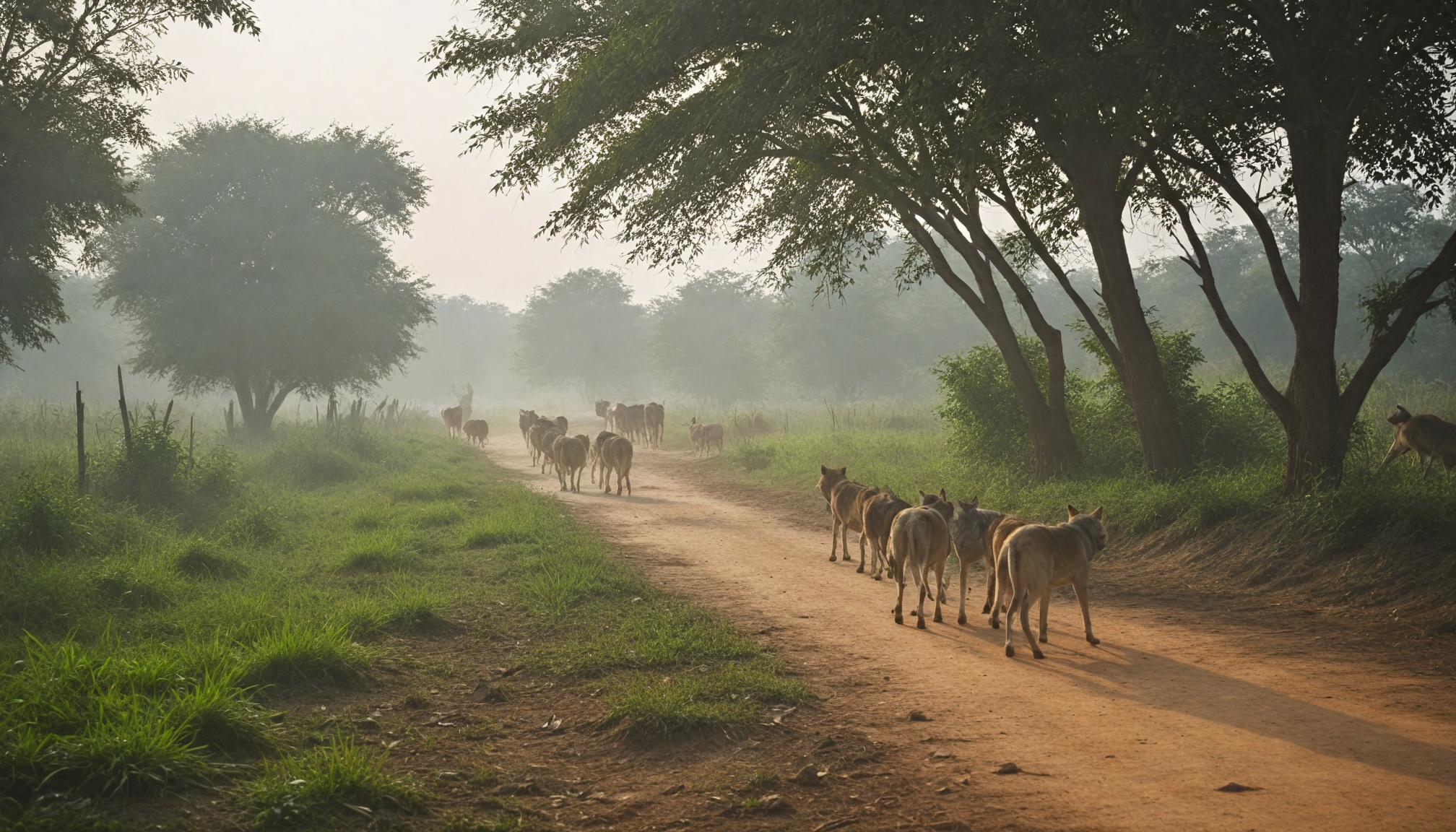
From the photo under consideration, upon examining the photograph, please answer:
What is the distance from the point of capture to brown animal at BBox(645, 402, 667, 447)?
1369 inches

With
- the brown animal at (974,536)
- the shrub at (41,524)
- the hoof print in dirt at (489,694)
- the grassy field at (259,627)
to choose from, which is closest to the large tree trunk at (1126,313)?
the brown animal at (974,536)

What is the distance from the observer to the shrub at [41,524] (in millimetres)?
10562

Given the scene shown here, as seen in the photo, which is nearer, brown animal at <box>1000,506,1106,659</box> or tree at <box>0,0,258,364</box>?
brown animal at <box>1000,506,1106,659</box>

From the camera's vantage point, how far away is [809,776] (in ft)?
16.8

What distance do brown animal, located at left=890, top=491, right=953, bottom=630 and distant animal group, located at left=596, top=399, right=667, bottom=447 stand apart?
2529 cm

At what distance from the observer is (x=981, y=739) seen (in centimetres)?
565

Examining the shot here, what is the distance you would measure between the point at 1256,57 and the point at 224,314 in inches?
1141

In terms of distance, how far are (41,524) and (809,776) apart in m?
10.1

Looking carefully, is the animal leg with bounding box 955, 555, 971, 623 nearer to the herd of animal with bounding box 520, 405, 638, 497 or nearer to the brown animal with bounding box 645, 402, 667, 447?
the herd of animal with bounding box 520, 405, 638, 497

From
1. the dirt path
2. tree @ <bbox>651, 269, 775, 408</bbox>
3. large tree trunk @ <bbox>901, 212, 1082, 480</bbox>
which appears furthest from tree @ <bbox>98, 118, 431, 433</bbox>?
tree @ <bbox>651, 269, 775, 408</bbox>

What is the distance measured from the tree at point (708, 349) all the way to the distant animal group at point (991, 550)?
55617mm

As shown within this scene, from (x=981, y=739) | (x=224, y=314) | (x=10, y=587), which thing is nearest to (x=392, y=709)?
(x=981, y=739)

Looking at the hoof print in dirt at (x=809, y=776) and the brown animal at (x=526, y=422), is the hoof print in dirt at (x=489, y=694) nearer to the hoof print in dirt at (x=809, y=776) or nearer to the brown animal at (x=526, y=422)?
the hoof print in dirt at (x=809, y=776)

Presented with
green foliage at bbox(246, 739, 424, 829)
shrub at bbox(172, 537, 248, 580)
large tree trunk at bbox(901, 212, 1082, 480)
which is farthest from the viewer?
large tree trunk at bbox(901, 212, 1082, 480)
